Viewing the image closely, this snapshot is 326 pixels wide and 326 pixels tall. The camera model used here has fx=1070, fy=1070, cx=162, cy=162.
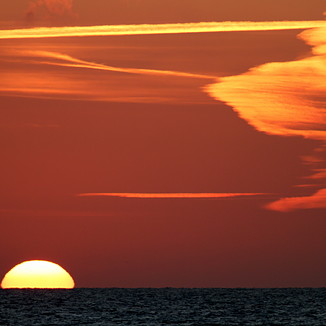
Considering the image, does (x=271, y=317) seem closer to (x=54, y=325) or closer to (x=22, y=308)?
(x=54, y=325)

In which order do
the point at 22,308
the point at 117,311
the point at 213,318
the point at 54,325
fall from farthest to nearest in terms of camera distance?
the point at 22,308 → the point at 117,311 → the point at 213,318 → the point at 54,325

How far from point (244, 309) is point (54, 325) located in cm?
3799

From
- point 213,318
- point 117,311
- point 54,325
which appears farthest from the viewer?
→ point 117,311

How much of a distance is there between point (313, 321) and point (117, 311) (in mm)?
29047

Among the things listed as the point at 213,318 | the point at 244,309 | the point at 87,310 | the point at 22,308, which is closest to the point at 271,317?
the point at 213,318

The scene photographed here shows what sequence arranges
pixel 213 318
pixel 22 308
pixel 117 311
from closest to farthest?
pixel 213 318 → pixel 117 311 → pixel 22 308

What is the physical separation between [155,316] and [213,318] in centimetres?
783

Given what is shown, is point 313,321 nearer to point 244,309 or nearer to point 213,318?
point 213,318

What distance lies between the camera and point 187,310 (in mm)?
131750

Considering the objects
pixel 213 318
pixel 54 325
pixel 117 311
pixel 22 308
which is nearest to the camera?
pixel 54 325

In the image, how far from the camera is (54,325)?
100 metres

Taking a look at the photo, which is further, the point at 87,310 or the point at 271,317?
the point at 87,310

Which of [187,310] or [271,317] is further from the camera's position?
[187,310]

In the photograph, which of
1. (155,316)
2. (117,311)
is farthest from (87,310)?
(155,316)
